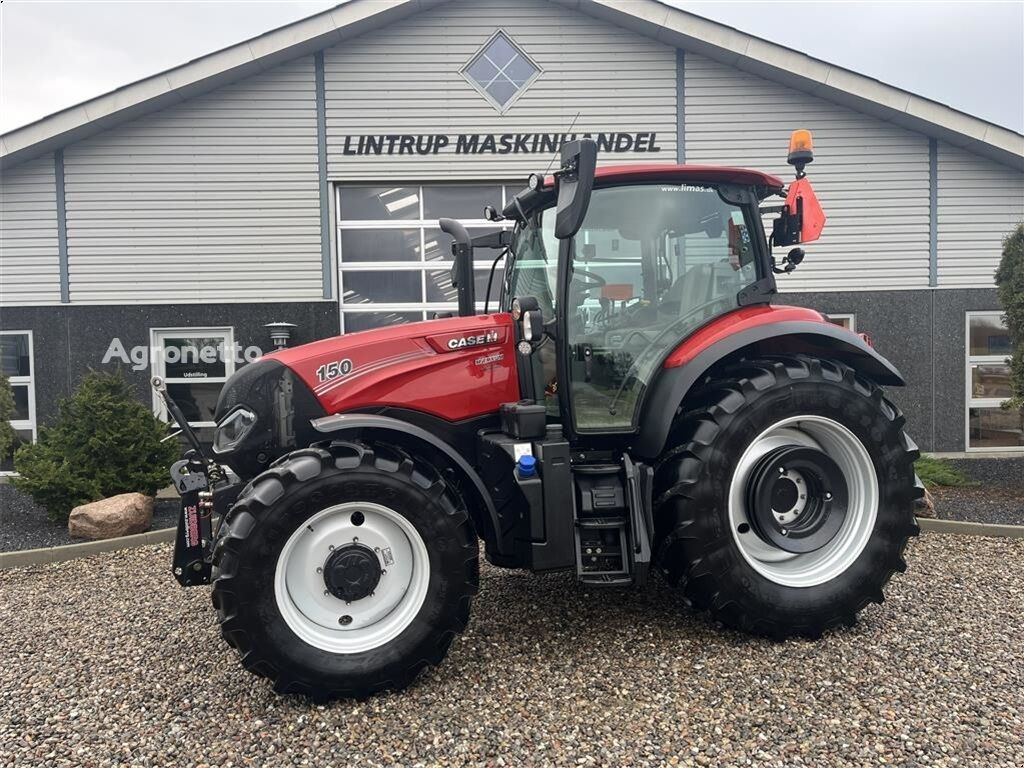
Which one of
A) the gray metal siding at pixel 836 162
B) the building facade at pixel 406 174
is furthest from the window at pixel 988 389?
the gray metal siding at pixel 836 162

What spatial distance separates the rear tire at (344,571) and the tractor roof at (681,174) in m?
1.77

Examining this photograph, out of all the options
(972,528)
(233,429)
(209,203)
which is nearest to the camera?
(233,429)

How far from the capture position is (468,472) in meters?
3.22

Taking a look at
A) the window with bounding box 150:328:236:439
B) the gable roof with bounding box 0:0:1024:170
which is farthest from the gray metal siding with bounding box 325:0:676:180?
the window with bounding box 150:328:236:439

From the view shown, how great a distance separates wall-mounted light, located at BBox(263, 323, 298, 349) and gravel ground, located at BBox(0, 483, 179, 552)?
7.25ft

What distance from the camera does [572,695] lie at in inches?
116

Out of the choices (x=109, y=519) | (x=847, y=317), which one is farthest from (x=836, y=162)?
(x=109, y=519)

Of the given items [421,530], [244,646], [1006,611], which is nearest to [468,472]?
[421,530]

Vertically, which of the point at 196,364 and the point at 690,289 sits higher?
the point at 690,289

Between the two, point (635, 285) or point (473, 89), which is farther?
point (473, 89)

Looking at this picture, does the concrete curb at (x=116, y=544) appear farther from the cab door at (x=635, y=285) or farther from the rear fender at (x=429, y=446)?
the rear fender at (x=429, y=446)

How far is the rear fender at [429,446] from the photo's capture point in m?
3.18

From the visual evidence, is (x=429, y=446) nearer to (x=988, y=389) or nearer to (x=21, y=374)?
(x=21, y=374)

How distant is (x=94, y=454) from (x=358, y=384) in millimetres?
4322
